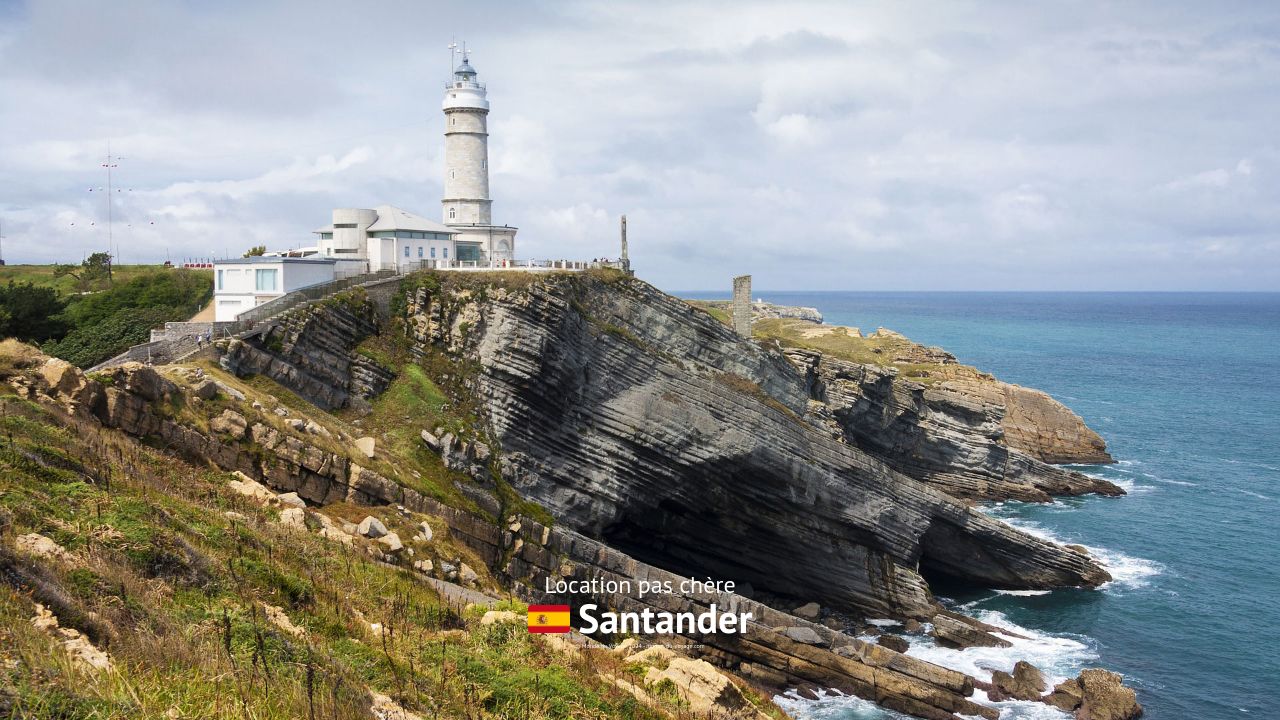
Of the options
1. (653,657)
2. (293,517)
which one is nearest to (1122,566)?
(653,657)

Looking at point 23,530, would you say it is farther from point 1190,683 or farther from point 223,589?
point 1190,683

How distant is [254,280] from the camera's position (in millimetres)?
34000

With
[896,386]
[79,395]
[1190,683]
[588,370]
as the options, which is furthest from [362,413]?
[896,386]

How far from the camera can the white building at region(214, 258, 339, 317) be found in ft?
111

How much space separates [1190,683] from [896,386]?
25.3 m

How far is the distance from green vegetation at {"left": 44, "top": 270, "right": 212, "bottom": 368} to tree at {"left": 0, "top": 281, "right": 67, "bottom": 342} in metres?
0.52

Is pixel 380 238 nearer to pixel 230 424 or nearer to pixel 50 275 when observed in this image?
pixel 230 424

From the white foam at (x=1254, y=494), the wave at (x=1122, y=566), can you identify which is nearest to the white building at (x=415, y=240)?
the wave at (x=1122, y=566)

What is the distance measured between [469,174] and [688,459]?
21.1 m

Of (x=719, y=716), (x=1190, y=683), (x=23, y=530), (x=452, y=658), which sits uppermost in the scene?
(x=23, y=530)

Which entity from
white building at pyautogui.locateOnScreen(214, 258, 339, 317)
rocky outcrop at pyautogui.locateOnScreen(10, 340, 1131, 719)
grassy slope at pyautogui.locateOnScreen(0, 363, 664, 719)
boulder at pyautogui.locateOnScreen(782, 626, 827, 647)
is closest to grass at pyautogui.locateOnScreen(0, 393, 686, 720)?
grassy slope at pyautogui.locateOnScreen(0, 363, 664, 719)

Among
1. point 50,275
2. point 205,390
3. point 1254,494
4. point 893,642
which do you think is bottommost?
point 893,642

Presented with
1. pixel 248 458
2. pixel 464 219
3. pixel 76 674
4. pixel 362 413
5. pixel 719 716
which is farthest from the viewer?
pixel 464 219

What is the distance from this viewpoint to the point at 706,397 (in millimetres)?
36438
